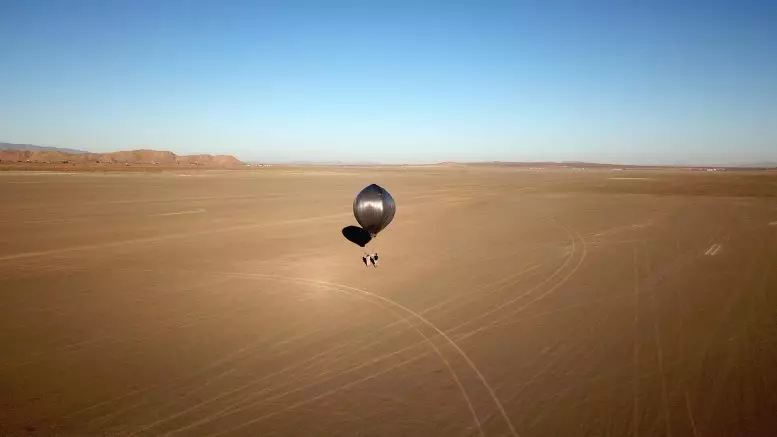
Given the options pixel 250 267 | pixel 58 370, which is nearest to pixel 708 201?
pixel 250 267

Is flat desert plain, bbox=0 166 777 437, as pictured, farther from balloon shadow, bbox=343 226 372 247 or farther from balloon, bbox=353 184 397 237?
balloon, bbox=353 184 397 237

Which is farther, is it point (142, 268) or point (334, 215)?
point (334, 215)

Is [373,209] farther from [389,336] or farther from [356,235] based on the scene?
[389,336]

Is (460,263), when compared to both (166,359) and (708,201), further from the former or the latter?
(708,201)

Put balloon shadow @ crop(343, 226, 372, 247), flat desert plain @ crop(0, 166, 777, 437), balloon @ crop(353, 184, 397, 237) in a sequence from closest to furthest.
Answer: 1. flat desert plain @ crop(0, 166, 777, 437)
2. balloon @ crop(353, 184, 397, 237)
3. balloon shadow @ crop(343, 226, 372, 247)

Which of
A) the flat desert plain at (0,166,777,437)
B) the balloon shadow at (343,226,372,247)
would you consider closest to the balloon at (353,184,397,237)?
the flat desert plain at (0,166,777,437)

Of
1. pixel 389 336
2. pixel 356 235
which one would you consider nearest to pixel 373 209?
pixel 356 235
